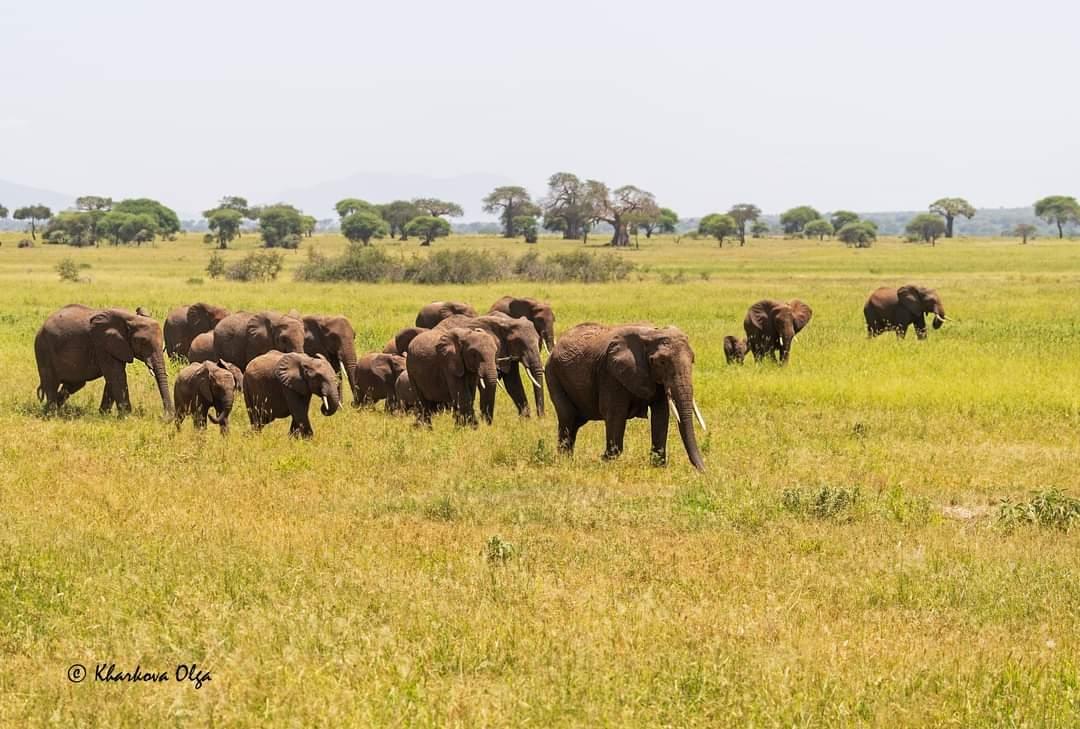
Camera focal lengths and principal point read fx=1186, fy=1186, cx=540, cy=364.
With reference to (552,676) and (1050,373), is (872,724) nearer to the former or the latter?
(552,676)

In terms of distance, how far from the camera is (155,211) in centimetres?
13825

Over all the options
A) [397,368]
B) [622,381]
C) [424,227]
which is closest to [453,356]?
[397,368]

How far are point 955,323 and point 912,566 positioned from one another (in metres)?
28.4

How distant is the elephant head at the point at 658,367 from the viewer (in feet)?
46.7

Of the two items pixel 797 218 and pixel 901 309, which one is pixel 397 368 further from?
pixel 797 218

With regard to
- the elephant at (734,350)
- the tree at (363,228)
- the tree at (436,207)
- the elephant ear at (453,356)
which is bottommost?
the elephant at (734,350)

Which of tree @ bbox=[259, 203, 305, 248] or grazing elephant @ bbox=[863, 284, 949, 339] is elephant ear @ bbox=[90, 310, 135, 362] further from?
tree @ bbox=[259, 203, 305, 248]

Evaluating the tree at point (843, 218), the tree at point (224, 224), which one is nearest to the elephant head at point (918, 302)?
the tree at point (224, 224)

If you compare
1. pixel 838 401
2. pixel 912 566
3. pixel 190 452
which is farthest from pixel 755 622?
pixel 838 401

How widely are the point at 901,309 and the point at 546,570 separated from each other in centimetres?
2630

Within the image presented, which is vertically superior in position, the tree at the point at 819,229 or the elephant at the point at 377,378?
the tree at the point at 819,229

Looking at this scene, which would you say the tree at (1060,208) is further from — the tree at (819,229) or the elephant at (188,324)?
the elephant at (188,324)

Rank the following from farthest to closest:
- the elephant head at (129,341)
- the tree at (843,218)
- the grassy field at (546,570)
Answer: the tree at (843,218) → the elephant head at (129,341) → the grassy field at (546,570)

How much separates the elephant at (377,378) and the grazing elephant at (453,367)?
1.75 metres
